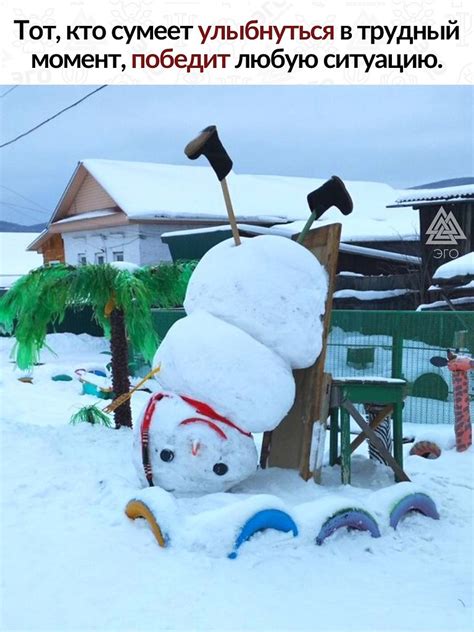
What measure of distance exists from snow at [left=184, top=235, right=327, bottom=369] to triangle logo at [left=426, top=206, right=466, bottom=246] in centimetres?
1232

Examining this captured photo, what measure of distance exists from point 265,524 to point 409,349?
5554 mm

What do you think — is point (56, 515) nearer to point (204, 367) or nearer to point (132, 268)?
point (204, 367)

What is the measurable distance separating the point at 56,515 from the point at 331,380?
89.4 inches

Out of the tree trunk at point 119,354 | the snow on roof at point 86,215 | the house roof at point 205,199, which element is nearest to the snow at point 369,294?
the house roof at point 205,199

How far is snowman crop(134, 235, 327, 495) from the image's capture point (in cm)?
479

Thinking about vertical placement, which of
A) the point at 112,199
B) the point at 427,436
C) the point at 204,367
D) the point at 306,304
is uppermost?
the point at 112,199

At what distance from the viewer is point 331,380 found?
541 centimetres

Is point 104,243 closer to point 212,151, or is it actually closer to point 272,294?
point 212,151

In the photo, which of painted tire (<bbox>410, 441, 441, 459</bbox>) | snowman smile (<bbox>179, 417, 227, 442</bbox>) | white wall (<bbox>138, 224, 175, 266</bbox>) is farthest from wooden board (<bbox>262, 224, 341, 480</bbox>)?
white wall (<bbox>138, 224, 175, 266</bbox>)

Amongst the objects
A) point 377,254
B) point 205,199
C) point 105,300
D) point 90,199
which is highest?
point 90,199

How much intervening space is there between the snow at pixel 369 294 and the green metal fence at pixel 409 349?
6.45m

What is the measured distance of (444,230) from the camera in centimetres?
1666

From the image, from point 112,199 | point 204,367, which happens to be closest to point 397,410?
point 204,367

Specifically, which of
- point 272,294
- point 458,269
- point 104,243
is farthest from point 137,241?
point 272,294
